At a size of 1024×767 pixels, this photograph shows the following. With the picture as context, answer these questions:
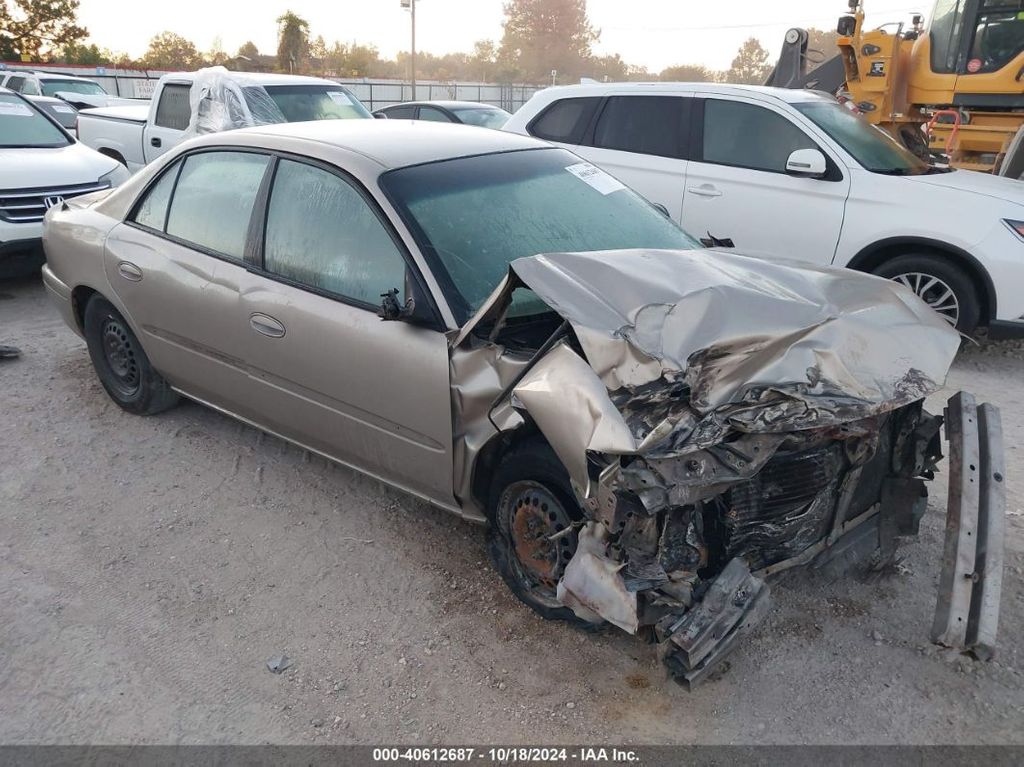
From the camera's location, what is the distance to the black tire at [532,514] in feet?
8.99

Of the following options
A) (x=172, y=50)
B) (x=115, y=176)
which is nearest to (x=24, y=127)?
(x=115, y=176)

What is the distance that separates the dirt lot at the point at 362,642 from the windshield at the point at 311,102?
6.20 m

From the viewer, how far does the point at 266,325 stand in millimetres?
3492

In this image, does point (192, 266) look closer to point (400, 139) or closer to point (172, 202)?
point (172, 202)

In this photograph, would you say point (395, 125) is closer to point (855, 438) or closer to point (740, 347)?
point (740, 347)

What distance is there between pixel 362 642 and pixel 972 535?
83.6 inches

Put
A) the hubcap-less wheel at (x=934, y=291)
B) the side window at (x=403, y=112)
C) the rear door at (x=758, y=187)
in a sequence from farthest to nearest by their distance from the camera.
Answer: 1. the side window at (x=403, y=112)
2. the rear door at (x=758, y=187)
3. the hubcap-less wheel at (x=934, y=291)

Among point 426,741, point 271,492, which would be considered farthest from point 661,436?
point 271,492

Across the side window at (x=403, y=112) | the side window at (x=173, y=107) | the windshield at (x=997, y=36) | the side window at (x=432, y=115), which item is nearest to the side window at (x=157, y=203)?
the side window at (x=173, y=107)

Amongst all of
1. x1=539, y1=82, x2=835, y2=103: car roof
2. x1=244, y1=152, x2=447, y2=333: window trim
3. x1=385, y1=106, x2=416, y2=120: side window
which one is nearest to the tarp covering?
x1=539, y1=82, x2=835, y2=103: car roof

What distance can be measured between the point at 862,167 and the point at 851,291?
11.1 ft

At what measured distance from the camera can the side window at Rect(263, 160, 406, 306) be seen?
A: 3188mm

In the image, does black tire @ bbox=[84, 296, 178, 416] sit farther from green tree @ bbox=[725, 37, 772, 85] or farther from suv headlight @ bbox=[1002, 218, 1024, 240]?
green tree @ bbox=[725, 37, 772, 85]

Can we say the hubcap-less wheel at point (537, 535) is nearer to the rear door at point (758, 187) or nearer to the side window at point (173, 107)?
the rear door at point (758, 187)
